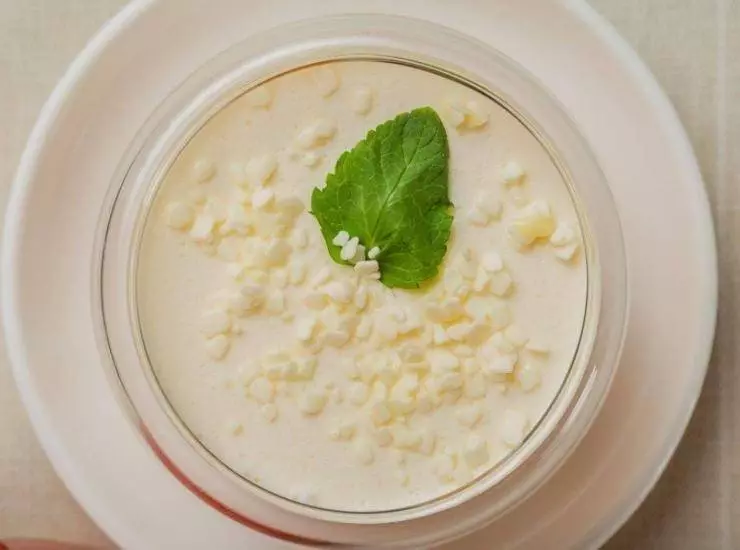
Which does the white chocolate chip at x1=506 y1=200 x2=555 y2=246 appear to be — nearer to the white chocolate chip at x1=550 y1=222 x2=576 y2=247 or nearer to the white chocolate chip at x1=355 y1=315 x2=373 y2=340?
the white chocolate chip at x1=550 y1=222 x2=576 y2=247

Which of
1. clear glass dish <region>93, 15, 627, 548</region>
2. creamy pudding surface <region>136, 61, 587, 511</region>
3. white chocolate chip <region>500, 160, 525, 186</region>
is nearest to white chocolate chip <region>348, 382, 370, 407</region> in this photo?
creamy pudding surface <region>136, 61, 587, 511</region>

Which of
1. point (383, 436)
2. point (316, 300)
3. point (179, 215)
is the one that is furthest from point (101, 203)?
point (383, 436)

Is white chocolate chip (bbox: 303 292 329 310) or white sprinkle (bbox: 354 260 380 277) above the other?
white sprinkle (bbox: 354 260 380 277)

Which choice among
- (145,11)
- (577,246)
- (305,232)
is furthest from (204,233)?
(577,246)

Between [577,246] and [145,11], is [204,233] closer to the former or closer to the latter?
[145,11]

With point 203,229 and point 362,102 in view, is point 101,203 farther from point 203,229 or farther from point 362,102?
point 362,102

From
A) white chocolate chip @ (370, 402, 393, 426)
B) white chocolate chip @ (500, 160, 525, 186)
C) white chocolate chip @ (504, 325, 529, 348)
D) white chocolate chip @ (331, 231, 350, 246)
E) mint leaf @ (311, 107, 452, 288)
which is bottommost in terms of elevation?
white chocolate chip @ (370, 402, 393, 426)

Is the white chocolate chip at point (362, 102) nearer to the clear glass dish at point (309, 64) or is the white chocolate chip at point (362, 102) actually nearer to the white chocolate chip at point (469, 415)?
the clear glass dish at point (309, 64)

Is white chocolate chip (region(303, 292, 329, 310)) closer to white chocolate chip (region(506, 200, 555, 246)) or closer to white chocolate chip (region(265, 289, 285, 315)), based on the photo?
white chocolate chip (region(265, 289, 285, 315))

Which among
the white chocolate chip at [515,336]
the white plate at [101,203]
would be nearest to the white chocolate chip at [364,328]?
the white chocolate chip at [515,336]
